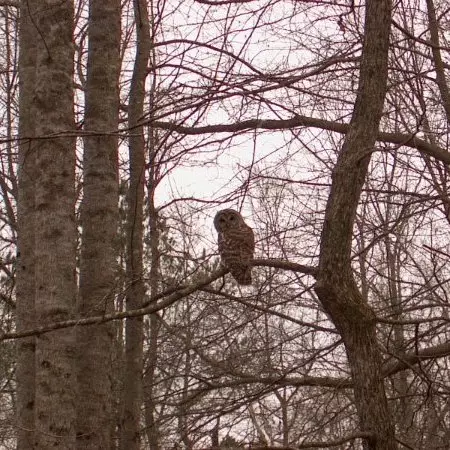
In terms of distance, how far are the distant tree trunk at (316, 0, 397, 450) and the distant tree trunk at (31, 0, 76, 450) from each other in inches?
54.9

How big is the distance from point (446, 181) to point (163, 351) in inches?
155

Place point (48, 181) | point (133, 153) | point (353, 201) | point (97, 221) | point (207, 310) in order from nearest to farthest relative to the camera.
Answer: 1. point (353, 201)
2. point (48, 181)
3. point (97, 221)
4. point (133, 153)
5. point (207, 310)

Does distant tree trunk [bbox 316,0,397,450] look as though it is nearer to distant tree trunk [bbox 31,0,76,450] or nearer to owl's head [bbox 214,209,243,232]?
owl's head [bbox 214,209,243,232]

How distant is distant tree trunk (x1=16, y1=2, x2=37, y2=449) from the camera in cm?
592

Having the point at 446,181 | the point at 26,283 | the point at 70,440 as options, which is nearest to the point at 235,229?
the point at 70,440

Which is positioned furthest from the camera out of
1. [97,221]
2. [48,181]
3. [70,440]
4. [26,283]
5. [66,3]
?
[26,283]

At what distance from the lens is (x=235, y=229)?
5137mm

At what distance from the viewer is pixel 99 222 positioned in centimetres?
571

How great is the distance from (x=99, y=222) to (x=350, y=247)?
2.16 meters

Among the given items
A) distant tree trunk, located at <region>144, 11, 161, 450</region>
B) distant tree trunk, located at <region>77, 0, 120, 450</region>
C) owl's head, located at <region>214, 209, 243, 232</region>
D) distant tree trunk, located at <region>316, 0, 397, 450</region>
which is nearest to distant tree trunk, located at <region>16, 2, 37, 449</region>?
distant tree trunk, located at <region>77, 0, 120, 450</region>

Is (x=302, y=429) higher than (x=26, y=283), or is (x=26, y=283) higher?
(x=26, y=283)

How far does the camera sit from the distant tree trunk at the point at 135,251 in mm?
6418

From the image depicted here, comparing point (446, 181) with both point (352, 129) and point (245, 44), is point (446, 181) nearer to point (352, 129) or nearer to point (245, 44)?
point (245, 44)

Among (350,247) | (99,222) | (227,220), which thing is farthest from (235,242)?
(99,222)
